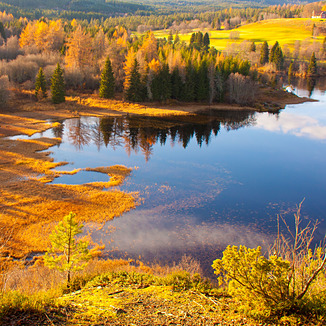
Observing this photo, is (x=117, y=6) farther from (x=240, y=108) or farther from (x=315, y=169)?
(x=315, y=169)

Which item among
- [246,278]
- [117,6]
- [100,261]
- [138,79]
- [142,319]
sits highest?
[117,6]

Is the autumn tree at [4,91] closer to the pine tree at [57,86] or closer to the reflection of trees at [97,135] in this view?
the pine tree at [57,86]

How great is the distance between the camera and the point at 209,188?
90.0 feet

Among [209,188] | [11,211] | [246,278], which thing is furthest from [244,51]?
[246,278]

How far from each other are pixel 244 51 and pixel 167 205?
93481 millimetres

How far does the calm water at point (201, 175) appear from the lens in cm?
2012

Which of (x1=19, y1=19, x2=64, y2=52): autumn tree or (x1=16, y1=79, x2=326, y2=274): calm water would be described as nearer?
(x1=16, y1=79, x2=326, y2=274): calm water

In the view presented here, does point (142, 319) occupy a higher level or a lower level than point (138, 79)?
lower

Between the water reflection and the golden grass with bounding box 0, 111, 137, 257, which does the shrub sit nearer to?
the golden grass with bounding box 0, 111, 137, 257

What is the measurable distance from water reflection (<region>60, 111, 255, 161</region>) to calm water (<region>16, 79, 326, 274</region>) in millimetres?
145

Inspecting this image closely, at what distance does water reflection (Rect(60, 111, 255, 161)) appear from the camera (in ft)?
130

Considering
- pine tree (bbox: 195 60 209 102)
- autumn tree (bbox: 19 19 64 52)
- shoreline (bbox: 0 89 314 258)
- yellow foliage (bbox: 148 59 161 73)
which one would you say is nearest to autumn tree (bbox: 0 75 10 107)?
shoreline (bbox: 0 89 314 258)

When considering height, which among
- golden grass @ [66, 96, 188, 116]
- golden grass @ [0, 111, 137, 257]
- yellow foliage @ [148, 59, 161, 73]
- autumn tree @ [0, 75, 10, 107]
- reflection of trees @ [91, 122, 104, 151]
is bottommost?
golden grass @ [0, 111, 137, 257]

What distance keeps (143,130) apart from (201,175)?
1776 centimetres
